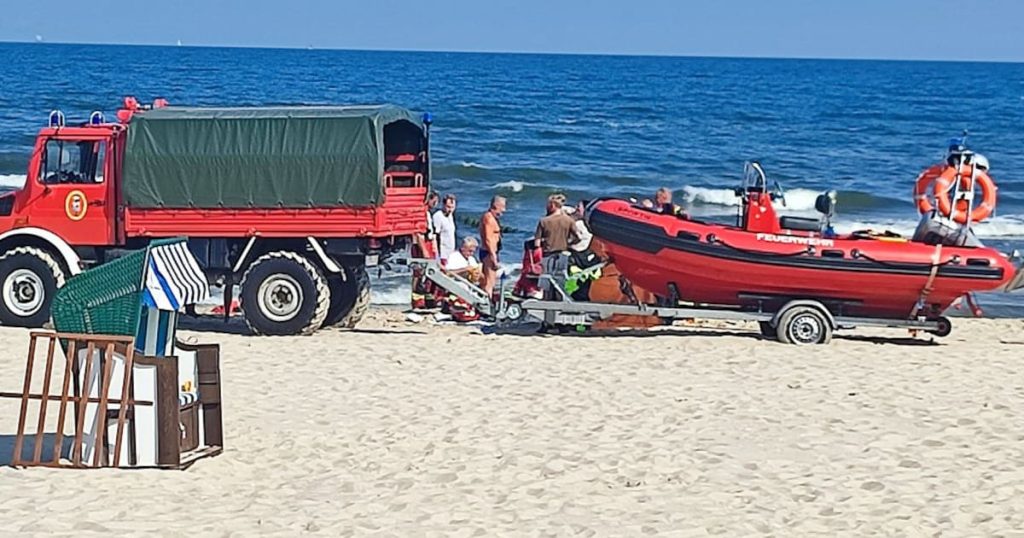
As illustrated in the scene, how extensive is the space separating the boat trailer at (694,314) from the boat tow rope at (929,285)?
0.31 ft

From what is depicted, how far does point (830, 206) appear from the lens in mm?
13961

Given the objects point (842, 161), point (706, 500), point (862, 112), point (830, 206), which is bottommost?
point (706, 500)

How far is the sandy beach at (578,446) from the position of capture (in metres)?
7.83

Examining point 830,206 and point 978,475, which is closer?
point 978,475

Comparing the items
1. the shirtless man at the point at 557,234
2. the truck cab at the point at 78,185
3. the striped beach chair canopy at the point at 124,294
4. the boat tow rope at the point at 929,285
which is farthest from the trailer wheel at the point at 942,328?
the truck cab at the point at 78,185

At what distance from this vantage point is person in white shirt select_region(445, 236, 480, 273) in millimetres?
16328

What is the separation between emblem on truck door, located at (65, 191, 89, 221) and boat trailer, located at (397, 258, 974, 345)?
3.10 metres

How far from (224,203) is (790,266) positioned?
540 centimetres

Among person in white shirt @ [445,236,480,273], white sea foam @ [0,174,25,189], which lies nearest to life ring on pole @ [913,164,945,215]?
person in white shirt @ [445,236,480,273]

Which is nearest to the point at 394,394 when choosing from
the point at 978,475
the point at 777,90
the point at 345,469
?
the point at 345,469

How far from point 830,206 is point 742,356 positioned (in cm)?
195

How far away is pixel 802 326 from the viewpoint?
1376 cm

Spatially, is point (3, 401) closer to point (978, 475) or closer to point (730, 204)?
point (978, 475)

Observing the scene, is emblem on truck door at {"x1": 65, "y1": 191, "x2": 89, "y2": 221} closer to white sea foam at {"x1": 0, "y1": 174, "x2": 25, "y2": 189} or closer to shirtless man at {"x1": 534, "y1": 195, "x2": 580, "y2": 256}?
shirtless man at {"x1": 534, "y1": 195, "x2": 580, "y2": 256}
